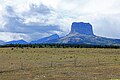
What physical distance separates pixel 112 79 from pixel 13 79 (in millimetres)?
12071

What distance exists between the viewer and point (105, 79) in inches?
1405

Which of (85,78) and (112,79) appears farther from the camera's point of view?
(85,78)

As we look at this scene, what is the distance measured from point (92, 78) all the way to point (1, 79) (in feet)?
36.9

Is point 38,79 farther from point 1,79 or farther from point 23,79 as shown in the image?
point 1,79

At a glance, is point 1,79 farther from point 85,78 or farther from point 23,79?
point 85,78

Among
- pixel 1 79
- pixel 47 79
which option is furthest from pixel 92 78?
pixel 1 79

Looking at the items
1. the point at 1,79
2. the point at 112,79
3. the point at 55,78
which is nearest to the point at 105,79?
the point at 112,79

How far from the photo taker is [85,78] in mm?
37156

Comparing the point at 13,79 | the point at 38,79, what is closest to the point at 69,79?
the point at 38,79

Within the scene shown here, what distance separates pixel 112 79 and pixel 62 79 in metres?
6.06

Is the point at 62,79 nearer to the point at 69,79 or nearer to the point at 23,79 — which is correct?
the point at 69,79

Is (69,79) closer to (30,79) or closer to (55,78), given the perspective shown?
(55,78)

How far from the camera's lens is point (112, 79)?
114ft

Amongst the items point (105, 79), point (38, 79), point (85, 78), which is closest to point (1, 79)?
point (38, 79)
